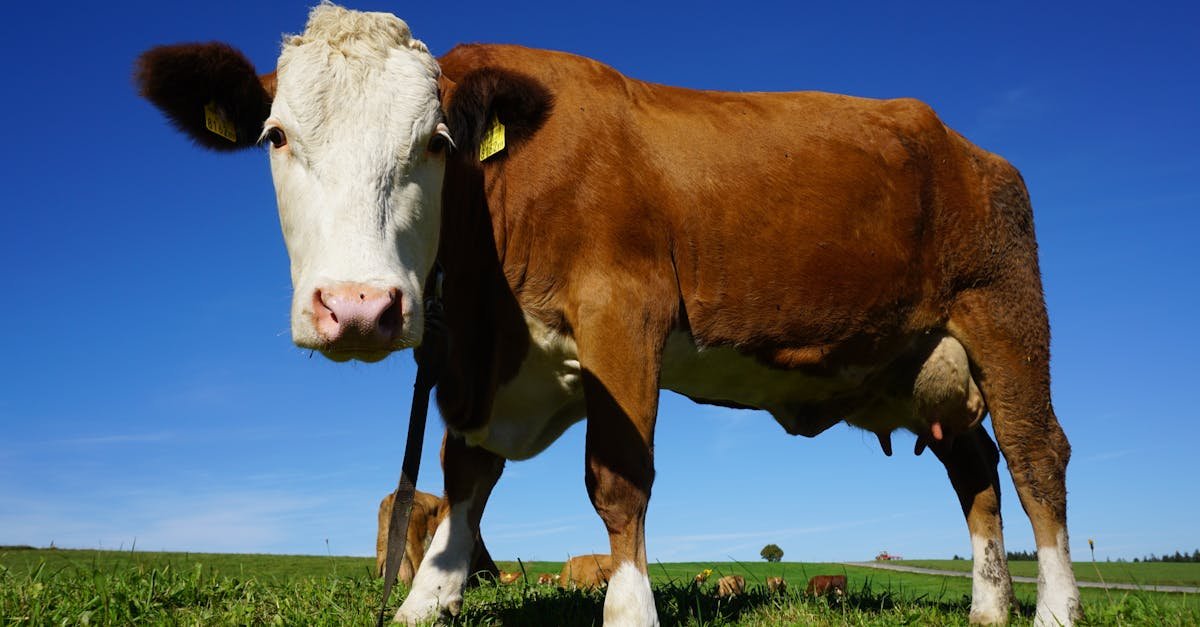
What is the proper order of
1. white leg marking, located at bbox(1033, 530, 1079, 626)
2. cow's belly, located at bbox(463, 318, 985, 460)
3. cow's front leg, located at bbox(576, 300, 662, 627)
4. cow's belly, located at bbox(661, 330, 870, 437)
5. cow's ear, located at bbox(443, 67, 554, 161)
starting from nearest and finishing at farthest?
cow's front leg, located at bbox(576, 300, 662, 627) → cow's ear, located at bbox(443, 67, 554, 161) → cow's belly, located at bbox(463, 318, 985, 460) → cow's belly, located at bbox(661, 330, 870, 437) → white leg marking, located at bbox(1033, 530, 1079, 626)

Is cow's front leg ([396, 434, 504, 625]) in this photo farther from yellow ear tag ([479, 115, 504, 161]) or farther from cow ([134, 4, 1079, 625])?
yellow ear tag ([479, 115, 504, 161])

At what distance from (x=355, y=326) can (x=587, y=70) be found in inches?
96.5

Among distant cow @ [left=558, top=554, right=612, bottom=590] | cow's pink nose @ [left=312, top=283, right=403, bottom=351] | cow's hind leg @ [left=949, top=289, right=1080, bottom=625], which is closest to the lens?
cow's pink nose @ [left=312, top=283, right=403, bottom=351]

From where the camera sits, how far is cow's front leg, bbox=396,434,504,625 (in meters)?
5.47

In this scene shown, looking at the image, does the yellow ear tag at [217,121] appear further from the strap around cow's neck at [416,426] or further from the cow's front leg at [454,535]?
the cow's front leg at [454,535]

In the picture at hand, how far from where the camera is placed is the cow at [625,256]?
436cm

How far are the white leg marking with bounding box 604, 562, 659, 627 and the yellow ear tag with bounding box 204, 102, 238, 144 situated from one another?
296 centimetres

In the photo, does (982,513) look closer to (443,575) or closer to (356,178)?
(443,575)

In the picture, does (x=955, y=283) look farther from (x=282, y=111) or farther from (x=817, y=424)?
(x=282, y=111)

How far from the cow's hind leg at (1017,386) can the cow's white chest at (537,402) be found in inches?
110

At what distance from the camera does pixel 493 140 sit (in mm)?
4895

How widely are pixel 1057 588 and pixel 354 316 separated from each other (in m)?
4.61

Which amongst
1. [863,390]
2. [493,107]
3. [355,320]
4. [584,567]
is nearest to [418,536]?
[584,567]

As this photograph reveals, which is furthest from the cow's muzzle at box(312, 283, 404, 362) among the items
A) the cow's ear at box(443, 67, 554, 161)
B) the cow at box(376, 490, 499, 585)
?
the cow at box(376, 490, 499, 585)
